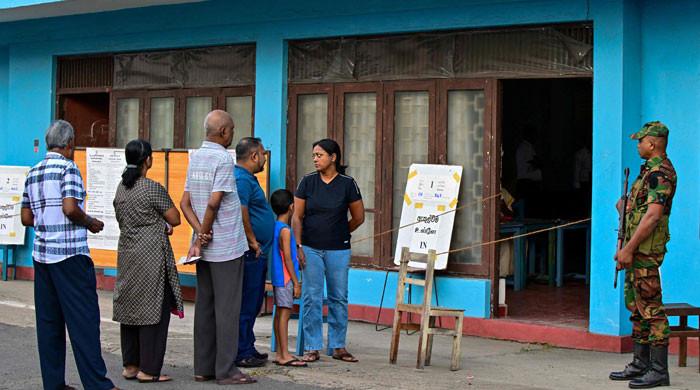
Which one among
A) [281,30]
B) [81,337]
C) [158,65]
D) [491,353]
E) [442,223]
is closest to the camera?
[81,337]

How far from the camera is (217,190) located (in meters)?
8.04

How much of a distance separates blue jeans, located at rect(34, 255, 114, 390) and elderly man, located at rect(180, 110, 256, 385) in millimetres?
892

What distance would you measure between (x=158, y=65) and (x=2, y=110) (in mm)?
3486

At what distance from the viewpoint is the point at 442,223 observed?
1134 cm

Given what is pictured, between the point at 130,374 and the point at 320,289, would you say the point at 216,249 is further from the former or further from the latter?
the point at 320,289

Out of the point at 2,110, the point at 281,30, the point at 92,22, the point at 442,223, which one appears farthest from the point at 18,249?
the point at 442,223

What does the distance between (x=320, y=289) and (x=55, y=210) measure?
2579 mm

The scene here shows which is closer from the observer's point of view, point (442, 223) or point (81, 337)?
point (81, 337)

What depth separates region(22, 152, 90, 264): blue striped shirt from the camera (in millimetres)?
7414

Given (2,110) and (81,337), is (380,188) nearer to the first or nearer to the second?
(81,337)

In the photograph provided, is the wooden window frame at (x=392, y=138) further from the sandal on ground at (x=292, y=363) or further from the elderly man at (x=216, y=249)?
the elderly man at (x=216, y=249)

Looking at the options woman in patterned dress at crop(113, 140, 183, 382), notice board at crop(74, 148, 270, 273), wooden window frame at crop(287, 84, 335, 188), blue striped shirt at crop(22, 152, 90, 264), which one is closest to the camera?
blue striped shirt at crop(22, 152, 90, 264)

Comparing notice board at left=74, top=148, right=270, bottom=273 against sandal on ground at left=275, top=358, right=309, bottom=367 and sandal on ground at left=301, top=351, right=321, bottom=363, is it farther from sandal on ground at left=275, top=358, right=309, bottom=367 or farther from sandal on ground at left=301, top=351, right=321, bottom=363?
sandal on ground at left=275, top=358, right=309, bottom=367

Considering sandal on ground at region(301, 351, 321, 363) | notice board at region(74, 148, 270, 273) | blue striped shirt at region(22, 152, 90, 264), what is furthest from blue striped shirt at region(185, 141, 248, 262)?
notice board at region(74, 148, 270, 273)
